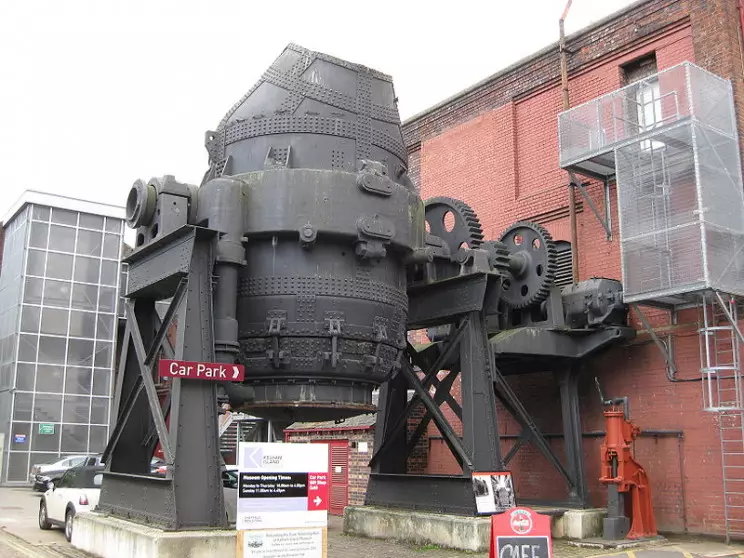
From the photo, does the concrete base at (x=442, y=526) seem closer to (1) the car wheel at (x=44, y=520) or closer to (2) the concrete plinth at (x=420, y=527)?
(2) the concrete plinth at (x=420, y=527)

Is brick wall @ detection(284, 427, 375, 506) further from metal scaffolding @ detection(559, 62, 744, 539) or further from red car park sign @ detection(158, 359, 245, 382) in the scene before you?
red car park sign @ detection(158, 359, 245, 382)

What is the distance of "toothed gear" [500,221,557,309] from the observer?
14852 mm

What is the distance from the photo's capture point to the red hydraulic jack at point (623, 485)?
13156mm

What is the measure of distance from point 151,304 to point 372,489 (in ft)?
17.9

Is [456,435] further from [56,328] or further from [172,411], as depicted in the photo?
[56,328]

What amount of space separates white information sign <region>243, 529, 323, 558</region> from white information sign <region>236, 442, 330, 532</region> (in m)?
0.06

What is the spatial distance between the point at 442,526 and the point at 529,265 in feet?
18.0

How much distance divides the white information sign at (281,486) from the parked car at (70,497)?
7.98m

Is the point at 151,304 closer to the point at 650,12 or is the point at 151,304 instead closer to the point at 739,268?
the point at 739,268

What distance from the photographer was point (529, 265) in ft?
49.8

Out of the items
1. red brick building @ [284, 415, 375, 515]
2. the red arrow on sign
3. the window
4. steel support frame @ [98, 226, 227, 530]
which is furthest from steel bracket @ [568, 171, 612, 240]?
the red arrow on sign

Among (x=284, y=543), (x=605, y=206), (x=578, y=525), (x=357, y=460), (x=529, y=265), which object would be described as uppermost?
(x=605, y=206)

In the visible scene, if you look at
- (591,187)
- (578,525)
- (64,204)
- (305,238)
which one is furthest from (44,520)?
(64,204)

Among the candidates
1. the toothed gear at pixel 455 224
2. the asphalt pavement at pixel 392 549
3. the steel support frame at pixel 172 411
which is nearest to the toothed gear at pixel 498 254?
the toothed gear at pixel 455 224
